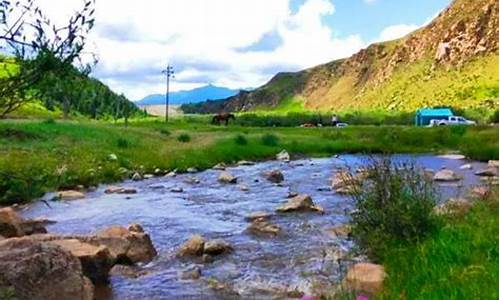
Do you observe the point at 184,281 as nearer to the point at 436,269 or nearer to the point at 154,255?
the point at 154,255

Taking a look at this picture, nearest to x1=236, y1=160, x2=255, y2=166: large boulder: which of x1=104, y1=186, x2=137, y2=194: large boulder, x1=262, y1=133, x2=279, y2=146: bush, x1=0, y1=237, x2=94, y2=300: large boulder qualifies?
x1=262, y1=133, x2=279, y2=146: bush

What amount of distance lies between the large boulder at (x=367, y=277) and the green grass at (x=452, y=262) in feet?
0.54

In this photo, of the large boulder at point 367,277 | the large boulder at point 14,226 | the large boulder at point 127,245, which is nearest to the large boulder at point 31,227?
the large boulder at point 14,226

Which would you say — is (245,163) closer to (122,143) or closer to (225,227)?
(122,143)

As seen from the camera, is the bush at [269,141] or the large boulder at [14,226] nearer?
the large boulder at [14,226]

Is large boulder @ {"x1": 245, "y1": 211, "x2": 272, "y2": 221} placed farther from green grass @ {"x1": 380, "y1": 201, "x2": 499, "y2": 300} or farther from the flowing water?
green grass @ {"x1": 380, "y1": 201, "x2": 499, "y2": 300}

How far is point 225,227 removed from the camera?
18641 mm

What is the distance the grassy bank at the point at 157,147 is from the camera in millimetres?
30714

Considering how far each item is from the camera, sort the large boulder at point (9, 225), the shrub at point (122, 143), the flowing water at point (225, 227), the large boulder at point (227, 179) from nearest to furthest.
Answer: the flowing water at point (225, 227)
the large boulder at point (9, 225)
the large boulder at point (227, 179)
the shrub at point (122, 143)

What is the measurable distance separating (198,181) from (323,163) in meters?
12.2

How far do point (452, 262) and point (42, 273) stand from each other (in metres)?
6.04

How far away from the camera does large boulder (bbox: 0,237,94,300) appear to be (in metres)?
10.1

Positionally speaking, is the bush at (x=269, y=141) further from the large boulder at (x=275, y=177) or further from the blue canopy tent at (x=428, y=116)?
Result: the blue canopy tent at (x=428, y=116)

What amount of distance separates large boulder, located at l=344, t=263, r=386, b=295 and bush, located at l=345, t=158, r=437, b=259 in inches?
44.4
